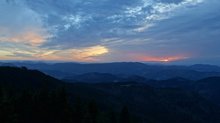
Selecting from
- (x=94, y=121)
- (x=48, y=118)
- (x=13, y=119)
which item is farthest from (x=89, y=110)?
(x=13, y=119)

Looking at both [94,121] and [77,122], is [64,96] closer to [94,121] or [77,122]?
[77,122]

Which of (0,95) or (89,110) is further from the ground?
(0,95)

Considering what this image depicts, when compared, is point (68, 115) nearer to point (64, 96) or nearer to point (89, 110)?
point (64, 96)

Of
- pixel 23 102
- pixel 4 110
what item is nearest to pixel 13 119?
pixel 4 110

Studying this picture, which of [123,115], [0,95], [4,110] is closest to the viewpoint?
[4,110]

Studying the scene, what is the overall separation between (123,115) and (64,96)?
23.4 metres

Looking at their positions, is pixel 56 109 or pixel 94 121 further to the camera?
pixel 94 121

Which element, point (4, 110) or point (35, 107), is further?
point (35, 107)

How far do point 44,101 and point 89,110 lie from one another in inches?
449

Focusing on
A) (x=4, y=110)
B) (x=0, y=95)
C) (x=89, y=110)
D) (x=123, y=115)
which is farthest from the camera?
(x=123, y=115)

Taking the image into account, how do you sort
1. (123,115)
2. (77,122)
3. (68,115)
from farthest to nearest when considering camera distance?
(123,115) < (77,122) < (68,115)

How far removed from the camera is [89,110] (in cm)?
7769

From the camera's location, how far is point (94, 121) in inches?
3059

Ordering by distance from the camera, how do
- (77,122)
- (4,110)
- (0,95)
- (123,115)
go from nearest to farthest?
(4,110), (0,95), (77,122), (123,115)
